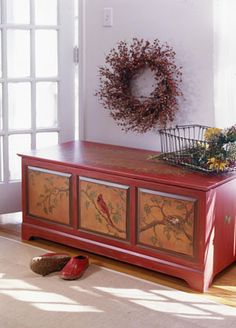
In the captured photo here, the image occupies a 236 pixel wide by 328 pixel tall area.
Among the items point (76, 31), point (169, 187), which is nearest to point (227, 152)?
point (169, 187)

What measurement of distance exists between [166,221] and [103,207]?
0.42 meters

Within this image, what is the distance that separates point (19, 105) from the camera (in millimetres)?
4160

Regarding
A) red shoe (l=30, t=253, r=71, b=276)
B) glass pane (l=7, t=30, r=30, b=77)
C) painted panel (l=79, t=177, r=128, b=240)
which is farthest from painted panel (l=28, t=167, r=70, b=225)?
glass pane (l=7, t=30, r=30, b=77)

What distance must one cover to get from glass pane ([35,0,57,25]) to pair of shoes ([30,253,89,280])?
1589 millimetres

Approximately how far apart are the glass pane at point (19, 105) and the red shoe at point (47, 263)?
1.12 m

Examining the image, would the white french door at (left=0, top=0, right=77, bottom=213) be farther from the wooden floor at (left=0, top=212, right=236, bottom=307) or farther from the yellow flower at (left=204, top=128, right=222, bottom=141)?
the yellow flower at (left=204, top=128, right=222, bottom=141)

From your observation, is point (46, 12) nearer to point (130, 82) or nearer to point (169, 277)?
point (130, 82)

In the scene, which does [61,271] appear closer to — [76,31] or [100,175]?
[100,175]

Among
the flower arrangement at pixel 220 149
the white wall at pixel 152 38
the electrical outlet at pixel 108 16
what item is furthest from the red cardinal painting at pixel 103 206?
the electrical outlet at pixel 108 16

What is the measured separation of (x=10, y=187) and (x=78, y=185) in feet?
2.60

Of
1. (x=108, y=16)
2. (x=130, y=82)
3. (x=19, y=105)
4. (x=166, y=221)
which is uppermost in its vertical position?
(x=108, y=16)

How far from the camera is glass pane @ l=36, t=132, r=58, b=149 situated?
4262mm

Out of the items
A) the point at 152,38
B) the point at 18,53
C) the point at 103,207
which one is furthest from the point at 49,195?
the point at 152,38

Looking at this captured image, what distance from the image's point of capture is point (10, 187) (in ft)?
13.7
